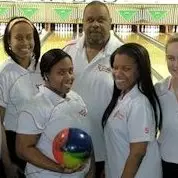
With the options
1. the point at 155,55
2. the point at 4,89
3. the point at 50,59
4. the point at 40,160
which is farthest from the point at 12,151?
the point at 155,55

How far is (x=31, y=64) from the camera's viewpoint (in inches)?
80.7

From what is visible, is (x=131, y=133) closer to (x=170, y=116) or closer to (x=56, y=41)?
(x=170, y=116)

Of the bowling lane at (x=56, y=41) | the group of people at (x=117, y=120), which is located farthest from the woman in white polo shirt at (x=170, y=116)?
the bowling lane at (x=56, y=41)

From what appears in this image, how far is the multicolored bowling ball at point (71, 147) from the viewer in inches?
58.0

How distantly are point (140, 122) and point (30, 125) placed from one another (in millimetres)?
410

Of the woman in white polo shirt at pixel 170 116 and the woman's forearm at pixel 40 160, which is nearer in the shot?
the woman's forearm at pixel 40 160

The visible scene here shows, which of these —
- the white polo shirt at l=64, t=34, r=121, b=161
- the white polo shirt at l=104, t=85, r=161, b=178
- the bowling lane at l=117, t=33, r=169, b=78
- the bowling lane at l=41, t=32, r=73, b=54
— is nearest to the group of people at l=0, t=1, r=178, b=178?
the white polo shirt at l=104, t=85, r=161, b=178

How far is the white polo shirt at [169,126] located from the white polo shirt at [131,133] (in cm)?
4

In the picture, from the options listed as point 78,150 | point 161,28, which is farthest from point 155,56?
point 78,150

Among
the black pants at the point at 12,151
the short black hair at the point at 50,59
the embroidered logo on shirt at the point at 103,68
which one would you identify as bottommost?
the black pants at the point at 12,151

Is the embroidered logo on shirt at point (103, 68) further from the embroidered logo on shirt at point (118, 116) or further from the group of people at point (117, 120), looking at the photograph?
the embroidered logo on shirt at point (118, 116)

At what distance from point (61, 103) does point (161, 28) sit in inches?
332

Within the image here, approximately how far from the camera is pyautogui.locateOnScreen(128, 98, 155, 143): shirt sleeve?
5.16ft

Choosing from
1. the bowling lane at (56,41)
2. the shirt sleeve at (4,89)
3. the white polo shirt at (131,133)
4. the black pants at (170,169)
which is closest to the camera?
the white polo shirt at (131,133)
